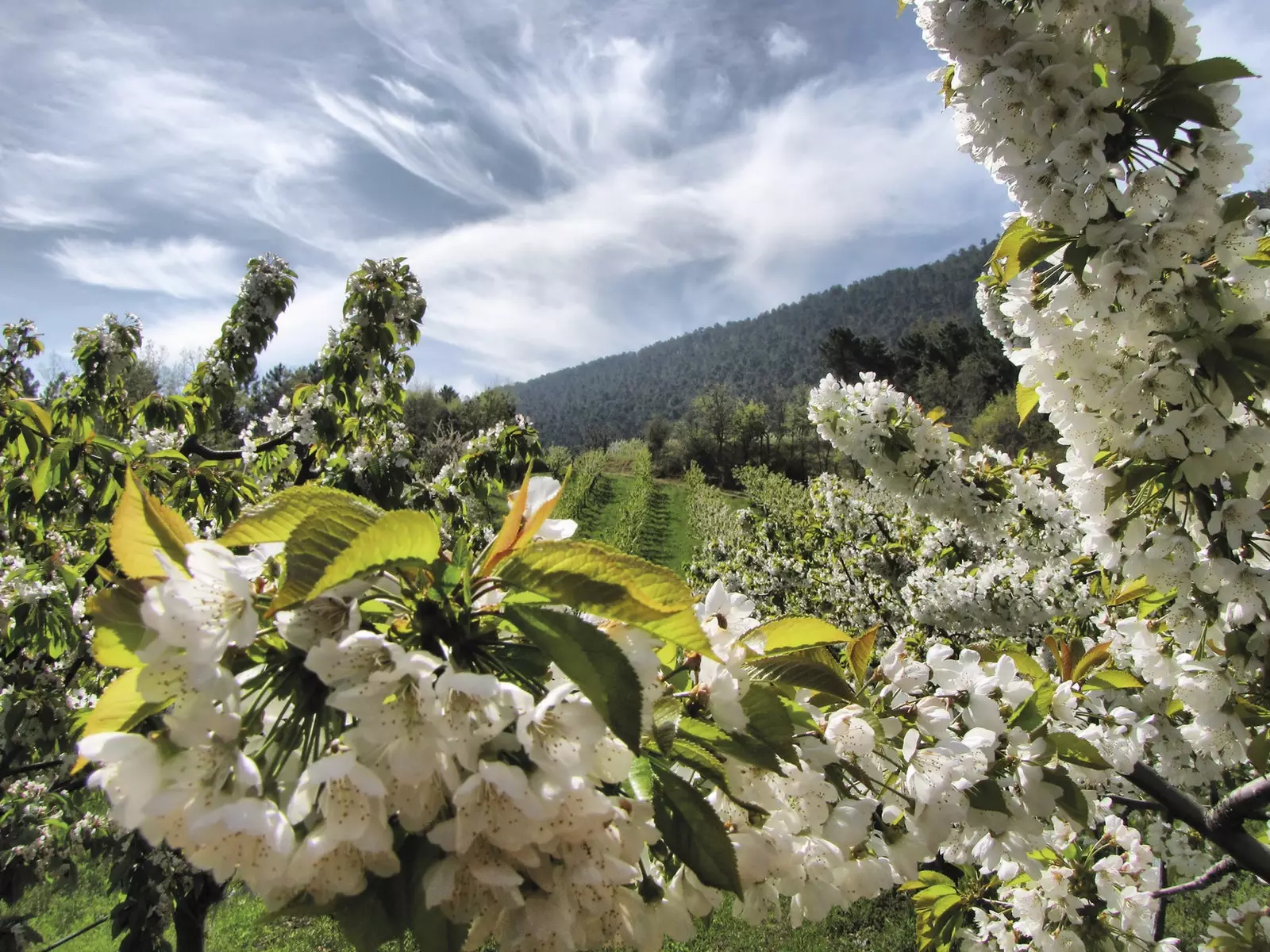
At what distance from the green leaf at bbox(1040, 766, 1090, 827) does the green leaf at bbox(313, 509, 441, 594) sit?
1.07 meters

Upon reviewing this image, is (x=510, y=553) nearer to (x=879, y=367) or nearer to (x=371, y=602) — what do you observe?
(x=371, y=602)

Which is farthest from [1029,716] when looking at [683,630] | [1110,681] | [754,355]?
[754,355]

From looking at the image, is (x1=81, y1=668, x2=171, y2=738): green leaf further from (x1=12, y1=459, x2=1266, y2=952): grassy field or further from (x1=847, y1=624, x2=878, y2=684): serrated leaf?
(x1=12, y1=459, x2=1266, y2=952): grassy field

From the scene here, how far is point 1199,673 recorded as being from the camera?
5.95 feet

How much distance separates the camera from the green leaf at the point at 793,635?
0.94m

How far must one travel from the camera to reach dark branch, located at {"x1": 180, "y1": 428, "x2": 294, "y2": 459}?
13.5 ft

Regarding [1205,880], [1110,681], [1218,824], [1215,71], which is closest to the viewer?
[1215,71]

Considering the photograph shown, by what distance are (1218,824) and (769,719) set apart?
1.80 meters

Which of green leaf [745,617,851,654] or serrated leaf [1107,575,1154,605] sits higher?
serrated leaf [1107,575,1154,605]

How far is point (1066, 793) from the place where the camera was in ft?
3.70

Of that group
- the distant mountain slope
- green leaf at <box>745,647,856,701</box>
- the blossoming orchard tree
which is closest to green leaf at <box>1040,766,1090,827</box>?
the blossoming orchard tree

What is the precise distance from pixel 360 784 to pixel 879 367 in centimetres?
6963

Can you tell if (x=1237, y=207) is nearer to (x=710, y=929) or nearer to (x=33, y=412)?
(x=33, y=412)

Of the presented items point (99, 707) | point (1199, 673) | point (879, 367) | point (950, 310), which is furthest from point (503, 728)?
point (950, 310)
